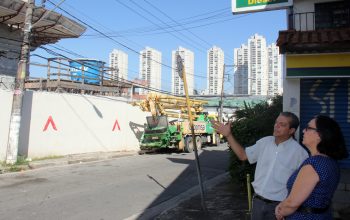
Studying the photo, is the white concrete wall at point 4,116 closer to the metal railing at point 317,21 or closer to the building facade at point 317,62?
the building facade at point 317,62

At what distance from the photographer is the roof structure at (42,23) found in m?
19.2

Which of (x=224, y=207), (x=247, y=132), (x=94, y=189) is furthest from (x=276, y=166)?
(x=94, y=189)

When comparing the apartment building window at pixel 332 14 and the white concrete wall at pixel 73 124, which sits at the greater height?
the apartment building window at pixel 332 14

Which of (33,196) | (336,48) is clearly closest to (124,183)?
(33,196)

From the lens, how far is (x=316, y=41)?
26.3 feet

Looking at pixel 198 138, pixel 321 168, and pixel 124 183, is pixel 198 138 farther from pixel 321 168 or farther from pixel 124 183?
pixel 321 168

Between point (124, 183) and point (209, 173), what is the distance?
143 inches

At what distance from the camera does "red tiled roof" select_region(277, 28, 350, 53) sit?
7957mm

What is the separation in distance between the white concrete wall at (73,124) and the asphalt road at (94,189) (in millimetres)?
2579

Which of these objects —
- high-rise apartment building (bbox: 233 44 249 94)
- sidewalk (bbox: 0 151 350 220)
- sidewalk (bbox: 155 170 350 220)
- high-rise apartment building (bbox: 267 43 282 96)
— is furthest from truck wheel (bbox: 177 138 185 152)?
high-rise apartment building (bbox: 267 43 282 96)

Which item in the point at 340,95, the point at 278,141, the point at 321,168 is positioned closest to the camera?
the point at 321,168

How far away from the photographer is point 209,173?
47.0ft

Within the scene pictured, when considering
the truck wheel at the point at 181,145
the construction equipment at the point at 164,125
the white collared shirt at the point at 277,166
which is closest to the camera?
the white collared shirt at the point at 277,166

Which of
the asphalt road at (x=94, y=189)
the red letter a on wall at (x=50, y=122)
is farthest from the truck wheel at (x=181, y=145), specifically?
the red letter a on wall at (x=50, y=122)
